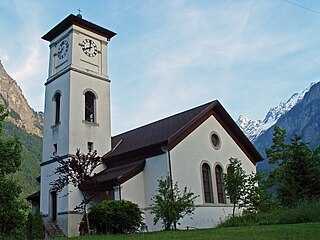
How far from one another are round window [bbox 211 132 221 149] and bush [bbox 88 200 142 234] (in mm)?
8088

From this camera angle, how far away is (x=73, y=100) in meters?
28.7

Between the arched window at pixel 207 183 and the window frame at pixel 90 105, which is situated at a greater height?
the window frame at pixel 90 105

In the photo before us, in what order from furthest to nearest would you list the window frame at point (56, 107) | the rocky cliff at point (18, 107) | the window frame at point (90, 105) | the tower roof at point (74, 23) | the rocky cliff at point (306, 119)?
the rocky cliff at point (306, 119), the rocky cliff at point (18, 107), the tower roof at point (74, 23), the window frame at point (90, 105), the window frame at point (56, 107)

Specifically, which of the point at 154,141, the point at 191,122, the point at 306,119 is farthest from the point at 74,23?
the point at 306,119

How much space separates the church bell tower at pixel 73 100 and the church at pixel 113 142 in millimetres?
70

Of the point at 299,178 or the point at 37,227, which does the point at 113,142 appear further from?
the point at 299,178

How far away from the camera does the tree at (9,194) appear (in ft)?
70.3

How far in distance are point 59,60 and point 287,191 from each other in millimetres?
19605

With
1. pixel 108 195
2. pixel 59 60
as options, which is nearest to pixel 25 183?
pixel 59 60

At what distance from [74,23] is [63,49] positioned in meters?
2.23

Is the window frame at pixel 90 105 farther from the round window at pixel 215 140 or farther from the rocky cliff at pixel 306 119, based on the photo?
the rocky cliff at pixel 306 119

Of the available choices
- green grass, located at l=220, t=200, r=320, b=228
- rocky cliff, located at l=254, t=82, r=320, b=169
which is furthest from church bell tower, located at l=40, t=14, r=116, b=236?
rocky cliff, located at l=254, t=82, r=320, b=169

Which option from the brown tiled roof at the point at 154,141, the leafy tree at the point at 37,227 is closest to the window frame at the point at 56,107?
the brown tiled roof at the point at 154,141

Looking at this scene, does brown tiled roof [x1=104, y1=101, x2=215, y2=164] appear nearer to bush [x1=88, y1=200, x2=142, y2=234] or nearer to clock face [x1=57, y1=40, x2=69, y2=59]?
bush [x1=88, y1=200, x2=142, y2=234]
